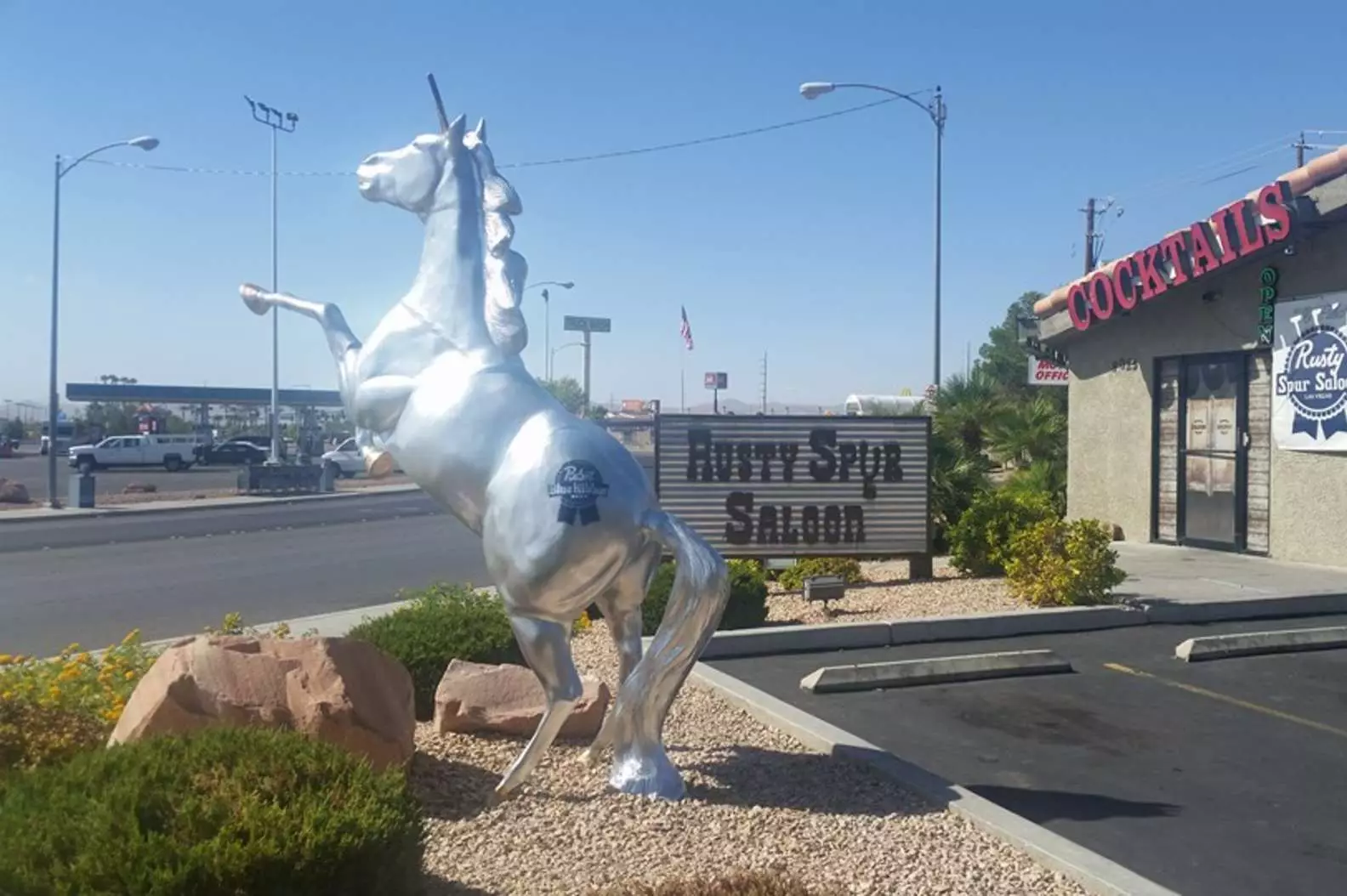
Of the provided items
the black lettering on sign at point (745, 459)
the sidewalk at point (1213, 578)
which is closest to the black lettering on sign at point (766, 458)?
the black lettering on sign at point (745, 459)

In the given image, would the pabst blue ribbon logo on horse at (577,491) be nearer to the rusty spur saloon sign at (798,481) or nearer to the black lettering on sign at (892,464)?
the rusty spur saloon sign at (798,481)

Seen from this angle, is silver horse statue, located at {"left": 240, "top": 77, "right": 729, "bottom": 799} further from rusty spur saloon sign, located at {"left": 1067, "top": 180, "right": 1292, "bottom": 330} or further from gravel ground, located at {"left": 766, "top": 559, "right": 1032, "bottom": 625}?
rusty spur saloon sign, located at {"left": 1067, "top": 180, "right": 1292, "bottom": 330}

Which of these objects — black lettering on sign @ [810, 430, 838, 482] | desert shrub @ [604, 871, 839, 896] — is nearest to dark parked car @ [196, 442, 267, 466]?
black lettering on sign @ [810, 430, 838, 482]

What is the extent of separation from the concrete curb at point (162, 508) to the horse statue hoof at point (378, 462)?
21.6 meters

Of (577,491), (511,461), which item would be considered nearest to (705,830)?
(577,491)

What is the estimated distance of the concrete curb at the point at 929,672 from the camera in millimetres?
8586

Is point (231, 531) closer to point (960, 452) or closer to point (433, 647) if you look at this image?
point (960, 452)

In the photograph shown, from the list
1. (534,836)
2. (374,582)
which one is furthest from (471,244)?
(374,582)

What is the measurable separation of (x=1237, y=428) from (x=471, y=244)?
1375cm

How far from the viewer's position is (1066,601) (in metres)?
11.6

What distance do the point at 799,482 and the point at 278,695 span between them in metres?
8.88

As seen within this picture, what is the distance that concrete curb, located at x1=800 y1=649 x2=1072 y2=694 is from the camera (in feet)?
28.2

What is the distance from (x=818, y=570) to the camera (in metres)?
13.4

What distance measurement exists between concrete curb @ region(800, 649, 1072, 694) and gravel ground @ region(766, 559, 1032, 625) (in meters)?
2.03
